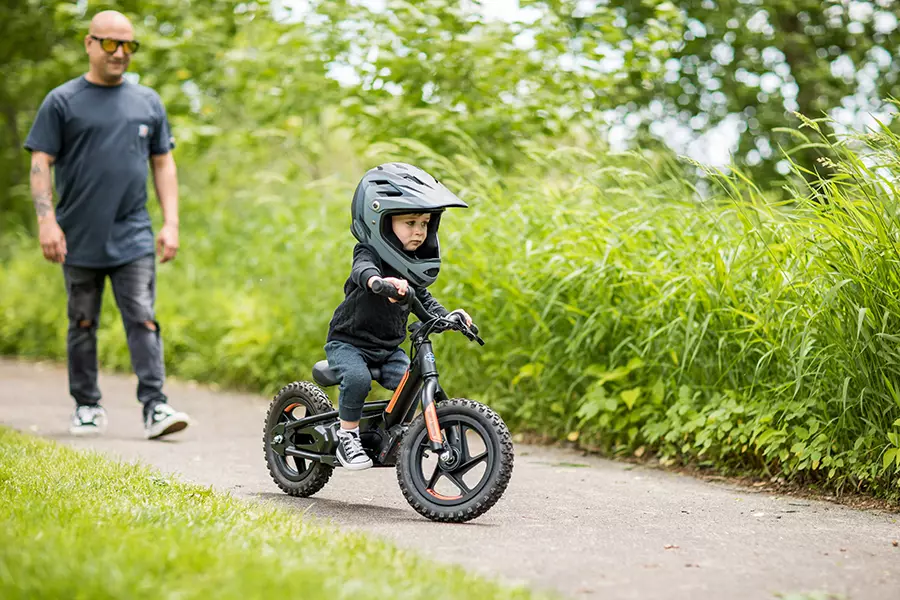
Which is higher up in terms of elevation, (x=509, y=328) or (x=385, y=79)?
(x=385, y=79)

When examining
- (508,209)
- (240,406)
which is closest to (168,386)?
(240,406)

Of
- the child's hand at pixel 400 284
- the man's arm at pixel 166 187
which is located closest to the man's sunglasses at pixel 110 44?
the man's arm at pixel 166 187

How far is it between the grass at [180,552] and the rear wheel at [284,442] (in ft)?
2.02

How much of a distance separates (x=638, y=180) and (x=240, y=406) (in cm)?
395

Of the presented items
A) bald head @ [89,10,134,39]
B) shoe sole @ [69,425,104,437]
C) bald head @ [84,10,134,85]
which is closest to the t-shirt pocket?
bald head @ [84,10,134,85]

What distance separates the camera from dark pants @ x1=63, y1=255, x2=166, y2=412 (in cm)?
739

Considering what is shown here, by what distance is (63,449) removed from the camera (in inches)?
247

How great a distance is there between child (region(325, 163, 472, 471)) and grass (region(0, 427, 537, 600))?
664mm

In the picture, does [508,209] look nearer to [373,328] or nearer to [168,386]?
[373,328]

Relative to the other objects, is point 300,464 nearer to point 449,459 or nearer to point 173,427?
point 449,459

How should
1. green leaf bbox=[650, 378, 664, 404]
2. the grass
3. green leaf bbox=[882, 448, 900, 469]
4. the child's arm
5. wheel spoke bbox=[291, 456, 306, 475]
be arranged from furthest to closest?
green leaf bbox=[650, 378, 664, 404]
wheel spoke bbox=[291, 456, 306, 475]
green leaf bbox=[882, 448, 900, 469]
the child's arm
the grass

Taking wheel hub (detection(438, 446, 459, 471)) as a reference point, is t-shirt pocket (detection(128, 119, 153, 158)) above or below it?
above

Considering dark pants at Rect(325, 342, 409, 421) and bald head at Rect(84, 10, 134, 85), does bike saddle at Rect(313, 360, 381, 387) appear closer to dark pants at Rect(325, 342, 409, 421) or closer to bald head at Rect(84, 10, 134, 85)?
dark pants at Rect(325, 342, 409, 421)

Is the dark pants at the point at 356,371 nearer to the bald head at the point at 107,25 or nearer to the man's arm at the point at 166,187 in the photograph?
the man's arm at the point at 166,187
